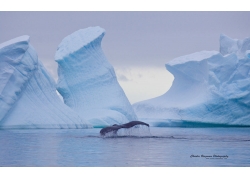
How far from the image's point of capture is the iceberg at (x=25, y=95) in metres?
20.3

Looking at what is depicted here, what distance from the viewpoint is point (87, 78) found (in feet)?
82.6

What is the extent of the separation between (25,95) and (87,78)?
477cm

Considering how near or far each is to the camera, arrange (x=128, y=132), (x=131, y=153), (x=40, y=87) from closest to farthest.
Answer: (x=131, y=153) < (x=128, y=132) < (x=40, y=87)

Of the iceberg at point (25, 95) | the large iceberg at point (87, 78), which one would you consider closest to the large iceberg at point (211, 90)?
the large iceberg at point (87, 78)

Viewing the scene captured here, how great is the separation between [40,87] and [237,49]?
11.9 m

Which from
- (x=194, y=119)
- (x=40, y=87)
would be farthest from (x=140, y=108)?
(x=40, y=87)

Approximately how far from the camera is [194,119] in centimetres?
2678

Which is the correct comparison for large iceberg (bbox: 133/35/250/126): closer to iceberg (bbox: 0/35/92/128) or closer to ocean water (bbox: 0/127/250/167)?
iceberg (bbox: 0/35/92/128)

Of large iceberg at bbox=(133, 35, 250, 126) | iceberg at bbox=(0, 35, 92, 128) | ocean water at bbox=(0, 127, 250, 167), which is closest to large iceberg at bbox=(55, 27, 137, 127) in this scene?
iceberg at bbox=(0, 35, 92, 128)

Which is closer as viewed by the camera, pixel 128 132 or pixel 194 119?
pixel 128 132

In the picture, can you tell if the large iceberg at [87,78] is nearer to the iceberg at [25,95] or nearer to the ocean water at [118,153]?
the iceberg at [25,95]

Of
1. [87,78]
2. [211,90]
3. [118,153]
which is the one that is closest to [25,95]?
[87,78]

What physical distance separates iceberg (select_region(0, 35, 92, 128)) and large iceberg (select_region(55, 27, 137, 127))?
291 centimetres

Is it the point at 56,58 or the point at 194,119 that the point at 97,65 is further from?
the point at 194,119
